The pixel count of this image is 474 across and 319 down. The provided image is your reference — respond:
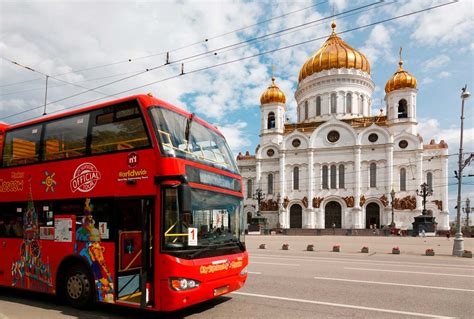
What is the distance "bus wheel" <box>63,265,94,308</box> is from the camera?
20.7 feet

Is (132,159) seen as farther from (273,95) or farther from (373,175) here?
(273,95)

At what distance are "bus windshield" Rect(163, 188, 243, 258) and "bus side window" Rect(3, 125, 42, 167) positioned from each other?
12.7 ft

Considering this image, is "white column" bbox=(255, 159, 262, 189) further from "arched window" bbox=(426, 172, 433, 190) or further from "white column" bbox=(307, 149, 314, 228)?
"arched window" bbox=(426, 172, 433, 190)

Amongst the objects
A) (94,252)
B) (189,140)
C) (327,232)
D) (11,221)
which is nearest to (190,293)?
(94,252)

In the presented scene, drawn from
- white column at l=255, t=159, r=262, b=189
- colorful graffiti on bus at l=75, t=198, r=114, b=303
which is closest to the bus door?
colorful graffiti on bus at l=75, t=198, r=114, b=303

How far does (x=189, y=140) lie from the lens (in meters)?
6.41

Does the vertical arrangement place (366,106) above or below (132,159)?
above

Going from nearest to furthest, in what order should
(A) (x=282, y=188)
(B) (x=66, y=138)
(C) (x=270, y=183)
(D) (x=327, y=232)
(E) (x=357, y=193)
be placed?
(B) (x=66, y=138)
(D) (x=327, y=232)
(E) (x=357, y=193)
(A) (x=282, y=188)
(C) (x=270, y=183)

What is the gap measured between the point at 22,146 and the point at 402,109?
166ft

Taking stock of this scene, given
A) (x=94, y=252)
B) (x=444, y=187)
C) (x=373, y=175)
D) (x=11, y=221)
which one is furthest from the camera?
(x=373, y=175)

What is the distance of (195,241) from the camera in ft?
18.7

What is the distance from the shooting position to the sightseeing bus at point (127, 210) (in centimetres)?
558

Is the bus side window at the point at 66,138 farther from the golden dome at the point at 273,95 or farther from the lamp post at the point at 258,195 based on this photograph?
the golden dome at the point at 273,95

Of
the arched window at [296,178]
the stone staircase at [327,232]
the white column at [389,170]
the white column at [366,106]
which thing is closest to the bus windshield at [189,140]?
the stone staircase at [327,232]
